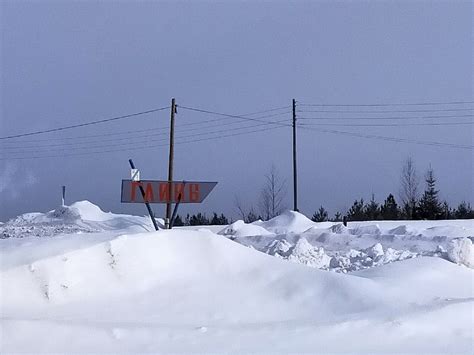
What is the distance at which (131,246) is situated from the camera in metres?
6.25

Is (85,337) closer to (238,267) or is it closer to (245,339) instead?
(245,339)

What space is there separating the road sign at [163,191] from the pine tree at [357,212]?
2897 centimetres

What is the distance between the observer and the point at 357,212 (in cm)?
4094

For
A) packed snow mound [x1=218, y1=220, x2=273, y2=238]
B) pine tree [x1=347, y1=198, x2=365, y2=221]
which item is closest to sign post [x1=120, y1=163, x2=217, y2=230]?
packed snow mound [x1=218, y1=220, x2=273, y2=238]

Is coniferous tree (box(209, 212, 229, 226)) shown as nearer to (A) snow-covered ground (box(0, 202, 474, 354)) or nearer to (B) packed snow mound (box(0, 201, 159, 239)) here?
(B) packed snow mound (box(0, 201, 159, 239))

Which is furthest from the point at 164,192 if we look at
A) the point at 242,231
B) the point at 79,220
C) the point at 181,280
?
the point at 79,220

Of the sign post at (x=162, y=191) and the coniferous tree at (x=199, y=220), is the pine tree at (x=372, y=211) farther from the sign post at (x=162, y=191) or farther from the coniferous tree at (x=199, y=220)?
the sign post at (x=162, y=191)

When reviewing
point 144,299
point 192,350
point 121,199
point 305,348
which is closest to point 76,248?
point 144,299

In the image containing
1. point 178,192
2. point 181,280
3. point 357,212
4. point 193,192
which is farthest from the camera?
point 357,212

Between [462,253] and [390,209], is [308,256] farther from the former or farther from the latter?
[390,209]

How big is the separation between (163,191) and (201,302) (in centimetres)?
583

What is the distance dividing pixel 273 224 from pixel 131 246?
63.8 feet

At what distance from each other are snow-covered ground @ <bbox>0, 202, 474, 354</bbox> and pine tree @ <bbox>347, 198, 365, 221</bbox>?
1277 inches

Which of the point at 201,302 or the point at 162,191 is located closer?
the point at 201,302
